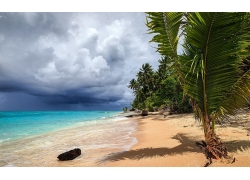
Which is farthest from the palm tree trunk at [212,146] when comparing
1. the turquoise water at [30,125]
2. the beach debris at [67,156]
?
the turquoise water at [30,125]

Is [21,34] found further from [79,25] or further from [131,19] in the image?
[131,19]

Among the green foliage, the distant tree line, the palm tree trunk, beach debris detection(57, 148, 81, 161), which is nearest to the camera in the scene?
the green foliage

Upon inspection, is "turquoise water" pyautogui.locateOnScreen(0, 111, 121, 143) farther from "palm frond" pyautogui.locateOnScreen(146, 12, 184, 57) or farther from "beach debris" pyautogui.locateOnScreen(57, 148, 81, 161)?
"palm frond" pyautogui.locateOnScreen(146, 12, 184, 57)

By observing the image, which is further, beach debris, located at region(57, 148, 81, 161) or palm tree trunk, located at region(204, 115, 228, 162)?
beach debris, located at region(57, 148, 81, 161)

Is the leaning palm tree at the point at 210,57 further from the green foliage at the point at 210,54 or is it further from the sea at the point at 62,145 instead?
the sea at the point at 62,145

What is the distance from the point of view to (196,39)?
3.64 m

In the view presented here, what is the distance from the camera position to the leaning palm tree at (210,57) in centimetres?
350

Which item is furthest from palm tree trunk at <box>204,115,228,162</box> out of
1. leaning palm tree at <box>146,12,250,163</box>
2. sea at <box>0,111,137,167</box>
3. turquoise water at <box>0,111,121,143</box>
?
turquoise water at <box>0,111,121,143</box>

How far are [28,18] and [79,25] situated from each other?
5.02ft

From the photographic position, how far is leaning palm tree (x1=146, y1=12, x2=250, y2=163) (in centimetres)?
350

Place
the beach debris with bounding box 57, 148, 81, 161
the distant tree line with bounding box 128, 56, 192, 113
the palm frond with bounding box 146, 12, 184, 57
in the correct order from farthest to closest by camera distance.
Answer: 1. the distant tree line with bounding box 128, 56, 192, 113
2. the beach debris with bounding box 57, 148, 81, 161
3. the palm frond with bounding box 146, 12, 184, 57
